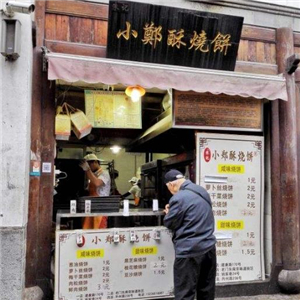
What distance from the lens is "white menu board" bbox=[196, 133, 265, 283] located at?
5719 mm

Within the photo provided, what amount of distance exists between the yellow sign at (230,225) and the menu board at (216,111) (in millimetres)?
1482

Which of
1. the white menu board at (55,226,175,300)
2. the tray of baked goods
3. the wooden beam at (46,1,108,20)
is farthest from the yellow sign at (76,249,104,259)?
the wooden beam at (46,1,108,20)

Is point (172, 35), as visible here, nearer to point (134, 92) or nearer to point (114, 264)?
point (134, 92)

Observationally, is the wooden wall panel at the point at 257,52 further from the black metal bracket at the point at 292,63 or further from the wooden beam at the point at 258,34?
the black metal bracket at the point at 292,63

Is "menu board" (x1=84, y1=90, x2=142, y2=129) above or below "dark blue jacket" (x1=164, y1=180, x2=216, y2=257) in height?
above

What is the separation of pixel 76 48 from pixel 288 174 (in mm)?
3847

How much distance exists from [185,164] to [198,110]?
41.9 inches

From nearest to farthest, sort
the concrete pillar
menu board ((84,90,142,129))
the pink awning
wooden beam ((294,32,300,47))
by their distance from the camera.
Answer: the pink awning < menu board ((84,90,142,129)) < the concrete pillar < wooden beam ((294,32,300,47))

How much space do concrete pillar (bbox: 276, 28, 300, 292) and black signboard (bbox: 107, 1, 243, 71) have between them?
951 mm

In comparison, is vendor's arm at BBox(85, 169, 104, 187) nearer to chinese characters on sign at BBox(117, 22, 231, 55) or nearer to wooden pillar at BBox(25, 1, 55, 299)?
wooden pillar at BBox(25, 1, 55, 299)

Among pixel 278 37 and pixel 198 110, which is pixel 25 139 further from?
pixel 278 37

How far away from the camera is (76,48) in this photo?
5336mm

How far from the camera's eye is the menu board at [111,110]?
217 inches

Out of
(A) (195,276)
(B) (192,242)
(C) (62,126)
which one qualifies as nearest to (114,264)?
(A) (195,276)
